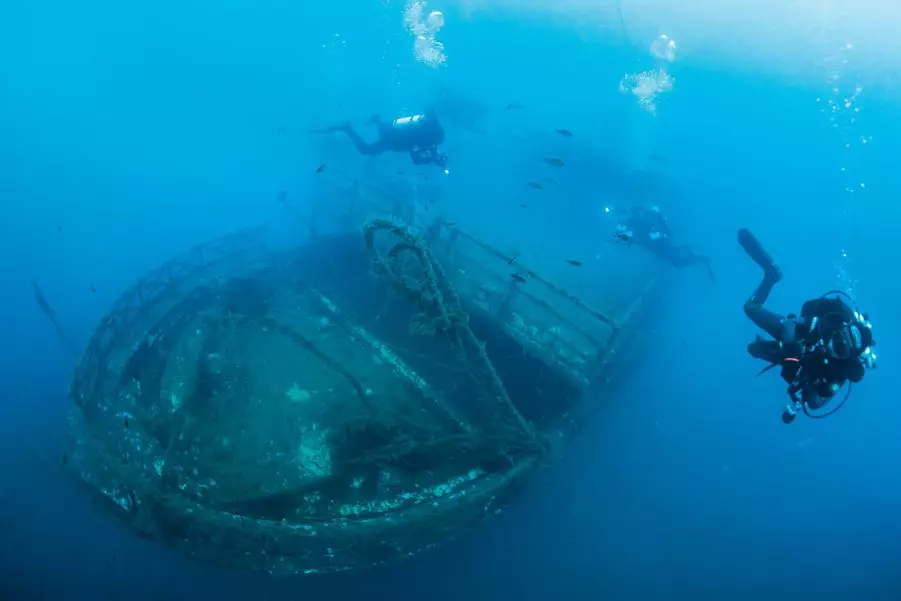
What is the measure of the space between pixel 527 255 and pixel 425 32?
89.2 meters

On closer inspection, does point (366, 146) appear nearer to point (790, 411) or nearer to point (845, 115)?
point (790, 411)

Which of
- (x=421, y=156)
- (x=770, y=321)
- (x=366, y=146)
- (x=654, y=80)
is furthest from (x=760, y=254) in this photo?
(x=654, y=80)

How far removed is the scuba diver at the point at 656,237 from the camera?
13.3 metres

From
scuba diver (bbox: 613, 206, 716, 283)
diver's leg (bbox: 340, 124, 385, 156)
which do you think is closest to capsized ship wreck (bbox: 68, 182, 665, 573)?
diver's leg (bbox: 340, 124, 385, 156)

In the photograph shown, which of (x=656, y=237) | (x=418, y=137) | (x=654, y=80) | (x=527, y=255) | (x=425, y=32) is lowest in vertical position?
(x=527, y=255)

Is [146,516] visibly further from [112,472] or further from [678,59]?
[678,59]

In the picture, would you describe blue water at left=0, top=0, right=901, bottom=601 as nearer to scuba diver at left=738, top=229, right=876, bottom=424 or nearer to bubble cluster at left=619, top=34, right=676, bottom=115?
bubble cluster at left=619, top=34, right=676, bottom=115

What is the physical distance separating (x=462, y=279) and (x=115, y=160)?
35.3 meters

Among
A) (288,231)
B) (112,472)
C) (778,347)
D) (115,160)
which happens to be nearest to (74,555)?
(112,472)

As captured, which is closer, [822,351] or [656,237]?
[822,351]

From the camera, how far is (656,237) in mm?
13375

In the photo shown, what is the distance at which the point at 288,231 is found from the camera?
22172 mm

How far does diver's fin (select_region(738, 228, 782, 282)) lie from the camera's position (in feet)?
25.2

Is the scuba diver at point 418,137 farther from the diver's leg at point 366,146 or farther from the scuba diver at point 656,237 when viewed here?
the scuba diver at point 656,237
